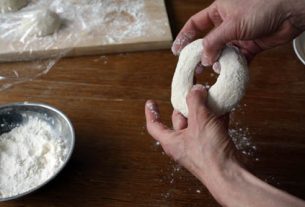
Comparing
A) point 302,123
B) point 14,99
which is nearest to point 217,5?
point 302,123

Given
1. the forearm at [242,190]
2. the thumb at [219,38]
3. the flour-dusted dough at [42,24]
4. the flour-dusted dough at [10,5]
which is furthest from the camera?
the flour-dusted dough at [10,5]

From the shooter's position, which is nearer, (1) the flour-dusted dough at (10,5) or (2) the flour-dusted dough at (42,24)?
(2) the flour-dusted dough at (42,24)

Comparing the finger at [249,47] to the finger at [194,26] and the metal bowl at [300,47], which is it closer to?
the finger at [194,26]

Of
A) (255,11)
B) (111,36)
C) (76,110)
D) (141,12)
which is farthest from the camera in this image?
(141,12)

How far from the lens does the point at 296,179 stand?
0.89m

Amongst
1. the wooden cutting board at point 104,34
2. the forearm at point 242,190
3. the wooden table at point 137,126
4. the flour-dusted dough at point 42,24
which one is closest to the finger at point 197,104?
the forearm at point 242,190

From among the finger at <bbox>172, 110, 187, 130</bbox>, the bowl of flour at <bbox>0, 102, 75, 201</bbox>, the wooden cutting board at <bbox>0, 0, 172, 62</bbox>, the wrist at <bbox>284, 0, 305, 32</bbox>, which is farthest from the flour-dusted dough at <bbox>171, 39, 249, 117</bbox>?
the wooden cutting board at <bbox>0, 0, 172, 62</bbox>

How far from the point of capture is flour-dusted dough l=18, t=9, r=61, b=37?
1.29 metres

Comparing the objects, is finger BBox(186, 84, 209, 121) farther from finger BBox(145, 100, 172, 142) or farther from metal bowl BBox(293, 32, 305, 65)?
metal bowl BBox(293, 32, 305, 65)

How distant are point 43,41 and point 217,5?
2.01ft

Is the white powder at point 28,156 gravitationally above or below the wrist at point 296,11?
below

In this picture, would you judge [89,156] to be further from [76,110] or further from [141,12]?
[141,12]

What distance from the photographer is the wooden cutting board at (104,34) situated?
123 centimetres

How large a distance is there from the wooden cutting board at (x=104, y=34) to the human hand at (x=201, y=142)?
1.67 feet
